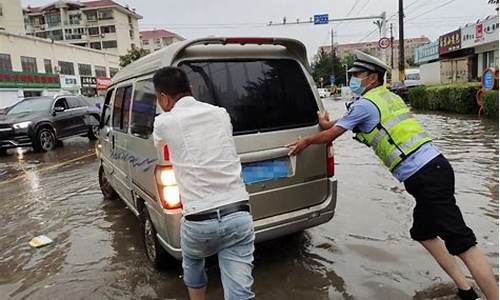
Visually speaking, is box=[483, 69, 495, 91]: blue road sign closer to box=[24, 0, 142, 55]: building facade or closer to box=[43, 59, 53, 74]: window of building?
box=[43, 59, 53, 74]: window of building

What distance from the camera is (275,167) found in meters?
3.74

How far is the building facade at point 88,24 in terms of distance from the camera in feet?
272

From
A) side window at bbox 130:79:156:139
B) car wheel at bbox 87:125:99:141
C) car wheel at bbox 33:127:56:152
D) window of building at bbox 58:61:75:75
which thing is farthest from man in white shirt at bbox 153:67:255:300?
window of building at bbox 58:61:75:75

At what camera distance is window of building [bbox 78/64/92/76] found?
200 feet

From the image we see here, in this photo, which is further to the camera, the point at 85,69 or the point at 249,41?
the point at 85,69

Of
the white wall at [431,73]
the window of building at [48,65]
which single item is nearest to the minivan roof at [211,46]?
the white wall at [431,73]

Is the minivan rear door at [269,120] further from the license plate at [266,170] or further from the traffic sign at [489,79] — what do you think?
the traffic sign at [489,79]

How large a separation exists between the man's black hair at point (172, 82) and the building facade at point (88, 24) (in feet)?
283

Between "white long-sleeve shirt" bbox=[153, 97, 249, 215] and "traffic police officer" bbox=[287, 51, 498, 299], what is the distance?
110cm

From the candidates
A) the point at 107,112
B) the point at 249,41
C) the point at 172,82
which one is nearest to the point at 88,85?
the point at 107,112

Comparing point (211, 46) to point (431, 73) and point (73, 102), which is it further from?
point (431, 73)

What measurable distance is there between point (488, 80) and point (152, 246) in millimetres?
14084

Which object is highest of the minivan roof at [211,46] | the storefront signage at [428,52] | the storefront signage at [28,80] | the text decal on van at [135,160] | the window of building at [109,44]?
the window of building at [109,44]

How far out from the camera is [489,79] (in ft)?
48.3
